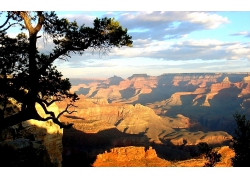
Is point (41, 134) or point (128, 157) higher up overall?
point (41, 134)

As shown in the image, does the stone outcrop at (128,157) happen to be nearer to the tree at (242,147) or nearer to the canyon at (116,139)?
the canyon at (116,139)

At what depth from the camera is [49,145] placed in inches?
926

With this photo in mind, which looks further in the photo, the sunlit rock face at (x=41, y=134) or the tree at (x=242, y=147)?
the sunlit rock face at (x=41, y=134)

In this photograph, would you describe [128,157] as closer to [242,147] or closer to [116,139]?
[116,139]

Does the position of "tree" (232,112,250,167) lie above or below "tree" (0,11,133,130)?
below

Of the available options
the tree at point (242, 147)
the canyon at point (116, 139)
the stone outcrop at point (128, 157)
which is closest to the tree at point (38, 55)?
the canyon at point (116, 139)

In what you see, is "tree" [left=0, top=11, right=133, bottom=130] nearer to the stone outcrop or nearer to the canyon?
the canyon

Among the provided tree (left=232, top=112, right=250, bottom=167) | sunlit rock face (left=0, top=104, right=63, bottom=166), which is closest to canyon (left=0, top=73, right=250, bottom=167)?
sunlit rock face (left=0, top=104, right=63, bottom=166)

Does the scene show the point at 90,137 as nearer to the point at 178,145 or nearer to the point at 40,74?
the point at 178,145

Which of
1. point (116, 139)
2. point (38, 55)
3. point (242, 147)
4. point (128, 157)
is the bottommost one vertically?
point (116, 139)

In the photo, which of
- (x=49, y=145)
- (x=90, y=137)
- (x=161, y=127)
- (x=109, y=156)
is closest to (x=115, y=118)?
(x=161, y=127)

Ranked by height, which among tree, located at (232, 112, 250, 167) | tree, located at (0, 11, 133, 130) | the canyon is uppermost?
tree, located at (0, 11, 133, 130)

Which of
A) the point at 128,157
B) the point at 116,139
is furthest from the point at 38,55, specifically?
the point at 116,139

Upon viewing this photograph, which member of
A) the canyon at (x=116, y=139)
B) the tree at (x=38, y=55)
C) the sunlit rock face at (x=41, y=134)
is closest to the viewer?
the tree at (x=38, y=55)
